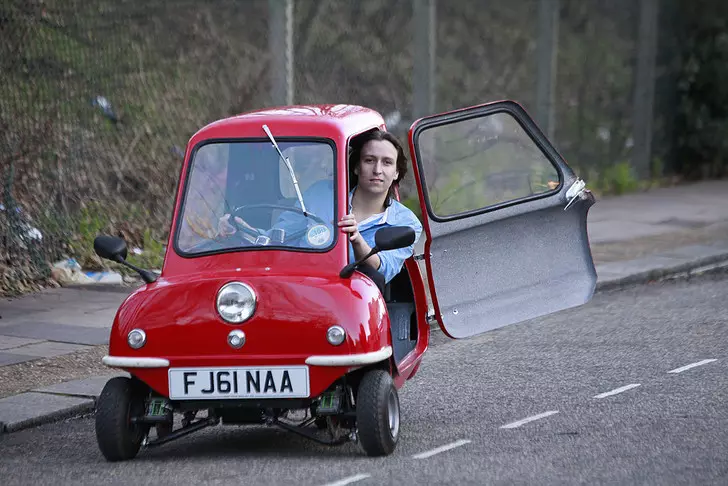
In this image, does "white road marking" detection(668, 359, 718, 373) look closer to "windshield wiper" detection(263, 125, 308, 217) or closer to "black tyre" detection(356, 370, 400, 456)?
"black tyre" detection(356, 370, 400, 456)

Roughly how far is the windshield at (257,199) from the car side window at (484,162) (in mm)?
813

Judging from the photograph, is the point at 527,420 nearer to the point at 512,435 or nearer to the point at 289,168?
the point at 512,435

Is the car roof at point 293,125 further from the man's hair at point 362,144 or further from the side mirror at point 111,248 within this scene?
the side mirror at point 111,248

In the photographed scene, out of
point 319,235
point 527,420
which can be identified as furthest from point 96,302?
point 527,420

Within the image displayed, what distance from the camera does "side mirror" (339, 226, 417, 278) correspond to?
6145 millimetres

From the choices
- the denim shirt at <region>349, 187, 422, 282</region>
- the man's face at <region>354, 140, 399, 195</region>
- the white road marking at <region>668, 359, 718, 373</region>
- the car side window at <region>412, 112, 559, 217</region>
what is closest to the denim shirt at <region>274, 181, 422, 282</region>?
the denim shirt at <region>349, 187, 422, 282</region>

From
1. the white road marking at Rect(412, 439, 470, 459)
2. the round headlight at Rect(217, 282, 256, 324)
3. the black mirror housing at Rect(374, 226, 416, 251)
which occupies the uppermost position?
the black mirror housing at Rect(374, 226, 416, 251)

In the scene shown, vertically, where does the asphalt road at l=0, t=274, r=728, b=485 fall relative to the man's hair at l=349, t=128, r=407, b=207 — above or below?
below

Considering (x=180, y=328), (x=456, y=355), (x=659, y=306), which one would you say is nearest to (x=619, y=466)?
(x=180, y=328)

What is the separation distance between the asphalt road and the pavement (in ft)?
1.17

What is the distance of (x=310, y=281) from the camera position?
6086 millimetres

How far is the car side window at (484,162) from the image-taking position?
7.62 m

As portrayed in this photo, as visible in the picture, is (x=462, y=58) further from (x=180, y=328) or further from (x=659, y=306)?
(x=180, y=328)

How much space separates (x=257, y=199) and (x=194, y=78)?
652 cm
